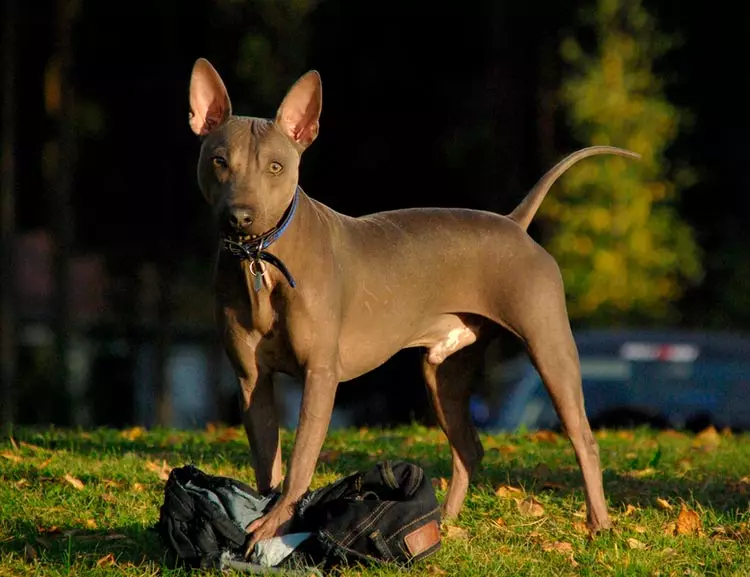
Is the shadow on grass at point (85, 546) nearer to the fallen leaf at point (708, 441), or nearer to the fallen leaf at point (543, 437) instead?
the fallen leaf at point (543, 437)

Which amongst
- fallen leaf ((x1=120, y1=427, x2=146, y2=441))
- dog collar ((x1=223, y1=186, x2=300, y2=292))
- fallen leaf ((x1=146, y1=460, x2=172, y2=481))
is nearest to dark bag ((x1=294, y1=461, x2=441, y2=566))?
dog collar ((x1=223, y1=186, x2=300, y2=292))

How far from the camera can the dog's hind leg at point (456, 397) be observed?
24.3 feet

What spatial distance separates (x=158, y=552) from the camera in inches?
248

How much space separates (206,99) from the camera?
20.9 feet

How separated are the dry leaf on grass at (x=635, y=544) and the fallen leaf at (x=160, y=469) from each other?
2601 mm

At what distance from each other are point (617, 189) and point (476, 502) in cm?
1376

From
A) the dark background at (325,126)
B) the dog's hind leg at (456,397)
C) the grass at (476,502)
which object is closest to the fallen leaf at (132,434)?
the grass at (476,502)

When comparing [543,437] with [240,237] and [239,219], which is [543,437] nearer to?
[240,237]

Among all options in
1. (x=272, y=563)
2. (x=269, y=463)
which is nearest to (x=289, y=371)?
(x=269, y=463)

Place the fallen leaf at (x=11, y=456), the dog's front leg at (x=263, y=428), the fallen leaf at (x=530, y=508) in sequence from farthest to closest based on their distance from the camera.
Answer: the fallen leaf at (x=11, y=456) → the fallen leaf at (x=530, y=508) → the dog's front leg at (x=263, y=428)

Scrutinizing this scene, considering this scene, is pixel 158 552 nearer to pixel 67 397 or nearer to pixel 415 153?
pixel 67 397

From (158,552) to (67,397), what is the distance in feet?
50.1

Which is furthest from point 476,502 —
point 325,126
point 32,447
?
point 325,126

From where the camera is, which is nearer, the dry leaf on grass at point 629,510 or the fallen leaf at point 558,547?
the fallen leaf at point 558,547
